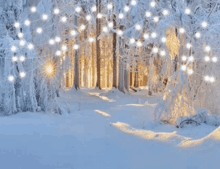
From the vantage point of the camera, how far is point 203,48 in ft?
20.9

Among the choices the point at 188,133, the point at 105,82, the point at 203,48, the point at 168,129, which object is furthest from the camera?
the point at 105,82

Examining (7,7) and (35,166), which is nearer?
(35,166)

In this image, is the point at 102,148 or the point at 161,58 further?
the point at 161,58

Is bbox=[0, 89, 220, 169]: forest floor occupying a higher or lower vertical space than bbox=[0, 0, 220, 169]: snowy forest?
lower

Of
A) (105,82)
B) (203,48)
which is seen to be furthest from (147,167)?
(105,82)

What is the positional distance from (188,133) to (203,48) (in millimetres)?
2203

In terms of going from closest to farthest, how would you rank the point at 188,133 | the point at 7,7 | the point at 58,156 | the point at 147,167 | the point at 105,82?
the point at 147,167, the point at 58,156, the point at 188,133, the point at 7,7, the point at 105,82

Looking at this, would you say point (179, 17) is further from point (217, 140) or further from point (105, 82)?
point (105, 82)

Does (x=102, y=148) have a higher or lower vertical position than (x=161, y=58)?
lower

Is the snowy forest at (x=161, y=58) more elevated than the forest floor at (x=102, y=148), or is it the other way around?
the snowy forest at (x=161, y=58)

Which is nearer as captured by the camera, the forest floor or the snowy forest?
the forest floor

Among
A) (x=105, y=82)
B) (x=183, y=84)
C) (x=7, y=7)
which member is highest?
(x=7, y=7)

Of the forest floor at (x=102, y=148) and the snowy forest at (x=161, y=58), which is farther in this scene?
the snowy forest at (x=161, y=58)

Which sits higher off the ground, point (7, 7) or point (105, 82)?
point (7, 7)
